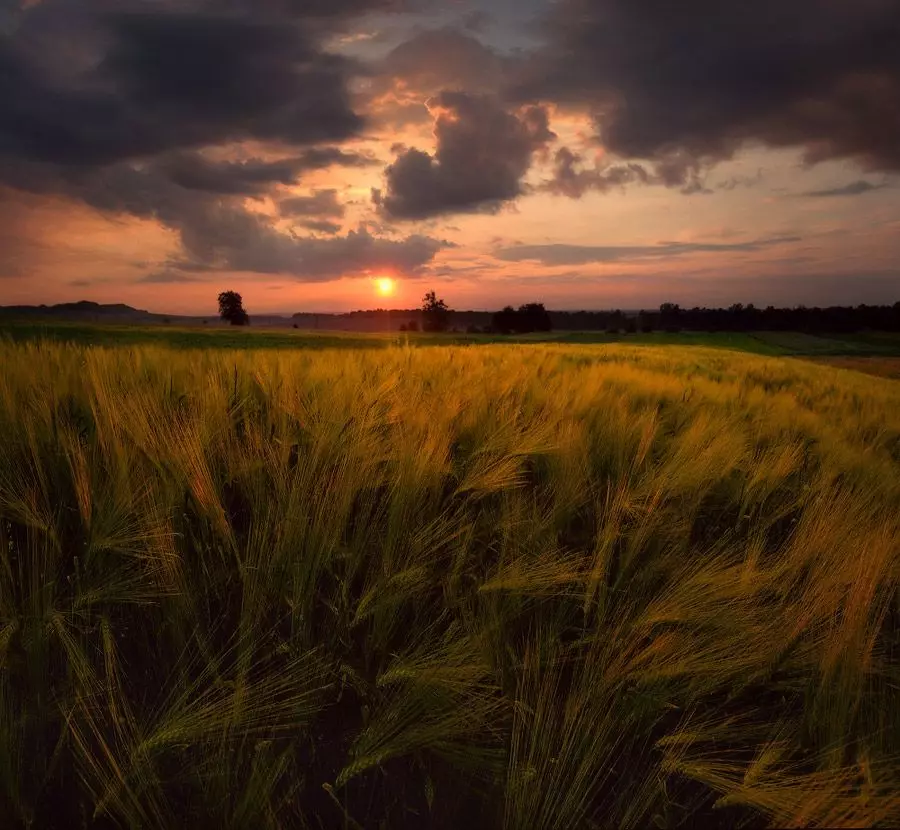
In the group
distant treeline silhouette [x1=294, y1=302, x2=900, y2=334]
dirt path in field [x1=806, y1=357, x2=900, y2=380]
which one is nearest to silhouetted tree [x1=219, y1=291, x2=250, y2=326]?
distant treeline silhouette [x1=294, y1=302, x2=900, y2=334]

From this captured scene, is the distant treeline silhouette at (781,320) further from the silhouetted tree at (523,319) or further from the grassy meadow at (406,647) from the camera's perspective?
the grassy meadow at (406,647)

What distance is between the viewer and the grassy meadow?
2.75 feet

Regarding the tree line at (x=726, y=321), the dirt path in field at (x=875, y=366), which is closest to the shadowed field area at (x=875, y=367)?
the dirt path in field at (x=875, y=366)

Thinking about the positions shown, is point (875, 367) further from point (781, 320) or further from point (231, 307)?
point (231, 307)

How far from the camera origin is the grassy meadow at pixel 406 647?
0.84 metres

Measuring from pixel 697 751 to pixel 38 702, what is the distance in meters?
1.13

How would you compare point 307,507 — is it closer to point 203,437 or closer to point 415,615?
point 415,615

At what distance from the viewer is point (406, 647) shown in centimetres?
112

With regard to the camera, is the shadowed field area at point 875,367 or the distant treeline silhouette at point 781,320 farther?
the distant treeline silhouette at point 781,320

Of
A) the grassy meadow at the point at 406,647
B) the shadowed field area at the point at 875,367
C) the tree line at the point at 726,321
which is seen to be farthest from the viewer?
the tree line at the point at 726,321

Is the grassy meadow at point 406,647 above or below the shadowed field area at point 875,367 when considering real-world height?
above

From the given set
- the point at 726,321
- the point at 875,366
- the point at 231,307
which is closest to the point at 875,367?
the point at 875,366

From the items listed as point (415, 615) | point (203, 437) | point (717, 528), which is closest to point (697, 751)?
point (415, 615)

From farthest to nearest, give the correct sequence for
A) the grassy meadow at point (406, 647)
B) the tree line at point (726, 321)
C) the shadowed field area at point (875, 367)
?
the tree line at point (726, 321), the shadowed field area at point (875, 367), the grassy meadow at point (406, 647)
